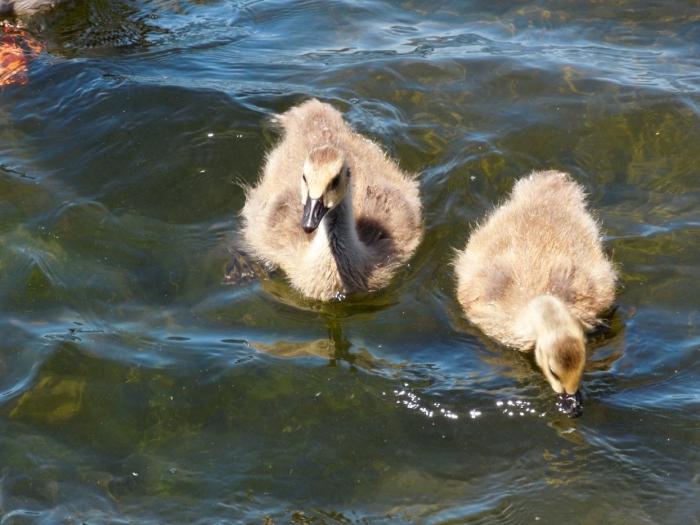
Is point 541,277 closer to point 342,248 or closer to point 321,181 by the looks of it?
point 342,248

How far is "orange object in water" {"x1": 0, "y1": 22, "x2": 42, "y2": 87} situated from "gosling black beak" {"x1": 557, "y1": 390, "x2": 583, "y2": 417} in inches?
223

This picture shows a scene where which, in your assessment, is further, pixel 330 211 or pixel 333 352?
pixel 330 211

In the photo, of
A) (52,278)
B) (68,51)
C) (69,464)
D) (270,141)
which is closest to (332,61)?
(270,141)

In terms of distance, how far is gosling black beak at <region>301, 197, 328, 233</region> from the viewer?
252 inches

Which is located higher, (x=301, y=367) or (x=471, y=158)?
(x=471, y=158)

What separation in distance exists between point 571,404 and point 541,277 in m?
1.08

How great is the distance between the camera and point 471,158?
8156 mm

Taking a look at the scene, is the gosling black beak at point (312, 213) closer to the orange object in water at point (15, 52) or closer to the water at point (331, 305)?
the water at point (331, 305)

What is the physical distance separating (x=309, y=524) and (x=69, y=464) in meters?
1.30

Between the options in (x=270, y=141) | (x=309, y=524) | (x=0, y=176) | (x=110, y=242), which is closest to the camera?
(x=309, y=524)

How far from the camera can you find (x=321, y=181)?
6.57 meters

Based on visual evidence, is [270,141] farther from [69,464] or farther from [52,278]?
[69,464]

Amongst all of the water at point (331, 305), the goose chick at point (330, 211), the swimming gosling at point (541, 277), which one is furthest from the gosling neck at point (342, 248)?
the swimming gosling at point (541, 277)

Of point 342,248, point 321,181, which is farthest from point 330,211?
point 321,181
